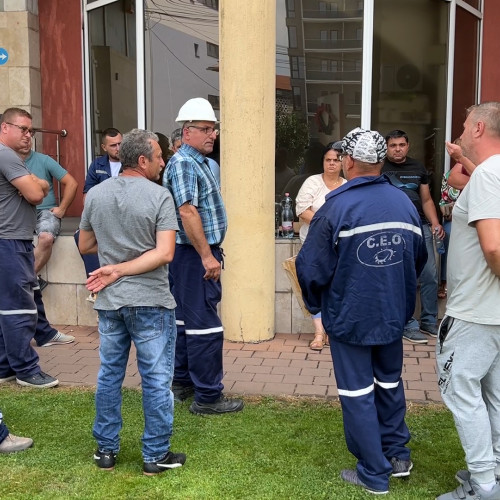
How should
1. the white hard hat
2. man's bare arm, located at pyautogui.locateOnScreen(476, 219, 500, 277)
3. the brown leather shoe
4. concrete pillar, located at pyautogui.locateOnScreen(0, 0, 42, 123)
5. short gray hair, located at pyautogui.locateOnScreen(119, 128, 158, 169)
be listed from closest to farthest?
man's bare arm, located at pyautogui.locateOnScreen(476, 219, 500, 277) < short gray hair, located at pyautogui.locateOnScreen(119, 128, 158, 169) < the brown leather shoe < the white hard hat < concrete pillar, located at pyautogui.locateOnScreen(0, 0, 42, 123)

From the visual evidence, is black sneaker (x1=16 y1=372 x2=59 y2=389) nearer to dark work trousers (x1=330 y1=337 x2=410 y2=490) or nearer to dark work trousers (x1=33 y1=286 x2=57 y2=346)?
dark work trousers (x1=33 y1=286 x2=57 y2=346)

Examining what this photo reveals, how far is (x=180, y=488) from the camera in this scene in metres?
3.53

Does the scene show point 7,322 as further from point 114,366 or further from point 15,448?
point 114,366

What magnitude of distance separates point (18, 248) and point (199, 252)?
156 cm

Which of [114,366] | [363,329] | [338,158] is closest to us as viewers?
[363,329]

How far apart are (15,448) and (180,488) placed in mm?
1131

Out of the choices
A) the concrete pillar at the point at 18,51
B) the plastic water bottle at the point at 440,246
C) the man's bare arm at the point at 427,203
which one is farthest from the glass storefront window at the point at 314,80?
the concrete pillar at the point at 18,51

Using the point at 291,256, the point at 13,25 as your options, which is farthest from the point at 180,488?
the point at 13,25

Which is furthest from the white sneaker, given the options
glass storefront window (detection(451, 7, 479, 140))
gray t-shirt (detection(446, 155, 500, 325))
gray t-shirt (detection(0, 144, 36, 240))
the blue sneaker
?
glass storefront window (detection(451, 7, 479, 140))

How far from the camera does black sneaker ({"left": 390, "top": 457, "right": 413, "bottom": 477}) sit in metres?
3.59

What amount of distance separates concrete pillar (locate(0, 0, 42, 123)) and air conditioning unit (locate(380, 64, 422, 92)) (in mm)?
4499

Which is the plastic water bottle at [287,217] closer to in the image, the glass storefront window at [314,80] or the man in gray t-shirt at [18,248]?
the glass storefront window at [314,80]

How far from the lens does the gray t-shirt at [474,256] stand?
301 cm

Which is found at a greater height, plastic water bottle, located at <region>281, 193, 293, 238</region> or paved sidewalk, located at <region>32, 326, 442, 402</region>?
plastic water bottle, located at <region>281, 193, 293, 238</region>
